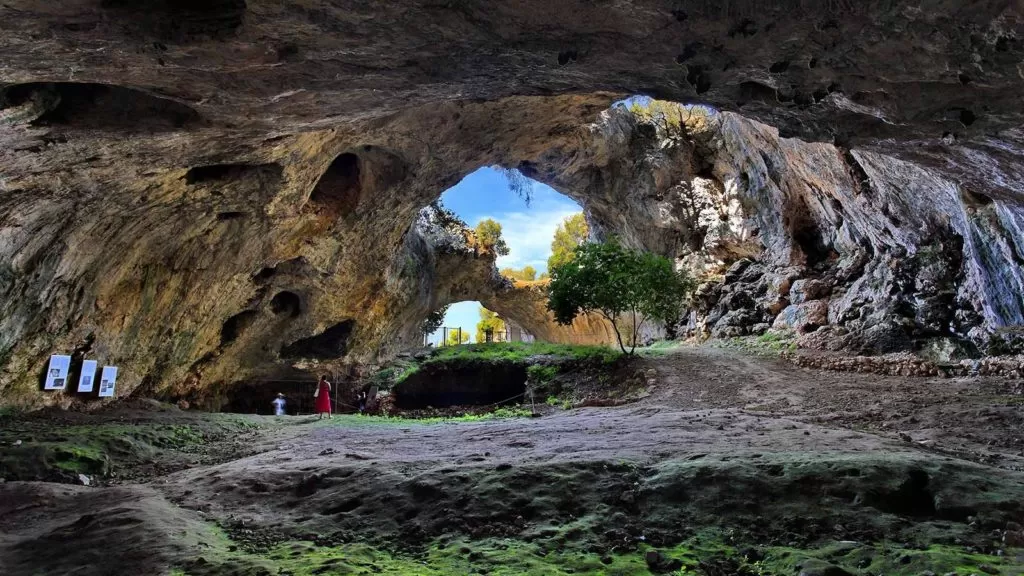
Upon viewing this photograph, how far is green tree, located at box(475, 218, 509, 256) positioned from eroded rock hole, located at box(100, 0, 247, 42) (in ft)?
74.2

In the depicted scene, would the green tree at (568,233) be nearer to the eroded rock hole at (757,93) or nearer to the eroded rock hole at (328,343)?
the eroded rock hole at (328,343)

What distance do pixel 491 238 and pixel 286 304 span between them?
12.5m

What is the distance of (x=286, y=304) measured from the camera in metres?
20.6

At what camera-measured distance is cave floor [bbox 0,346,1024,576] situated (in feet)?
12.4

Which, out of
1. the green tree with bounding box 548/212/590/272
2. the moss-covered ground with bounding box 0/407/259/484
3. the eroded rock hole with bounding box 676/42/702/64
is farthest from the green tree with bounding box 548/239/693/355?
the green tree with bounding box 548/212/590/272

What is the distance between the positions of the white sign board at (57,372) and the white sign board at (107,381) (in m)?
0.96

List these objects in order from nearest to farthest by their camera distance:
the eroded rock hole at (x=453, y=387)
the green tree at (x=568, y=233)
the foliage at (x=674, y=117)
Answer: the eroded rock hole at (x=453, y=387), the foliage at (x=674, y=117), the green tree at (x=568, y=233)

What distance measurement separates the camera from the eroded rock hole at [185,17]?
4.92 m

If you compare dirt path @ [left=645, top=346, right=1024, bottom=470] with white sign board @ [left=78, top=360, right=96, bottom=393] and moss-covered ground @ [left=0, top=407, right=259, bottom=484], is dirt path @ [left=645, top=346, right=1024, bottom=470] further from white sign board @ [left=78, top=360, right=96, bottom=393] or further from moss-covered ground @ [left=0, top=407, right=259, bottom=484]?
white sign board @ [left=78, top=360, right=96, bottom=393]

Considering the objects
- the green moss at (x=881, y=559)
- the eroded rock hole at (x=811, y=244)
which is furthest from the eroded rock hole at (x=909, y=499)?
the eroded rock hole at (x=811, y=244)

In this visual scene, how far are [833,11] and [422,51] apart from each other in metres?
3.82

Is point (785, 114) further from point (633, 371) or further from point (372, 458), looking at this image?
point (633, 371)

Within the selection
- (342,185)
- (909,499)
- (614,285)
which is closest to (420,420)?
(342,185)

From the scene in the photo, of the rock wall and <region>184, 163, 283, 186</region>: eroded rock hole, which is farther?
the rock wall
